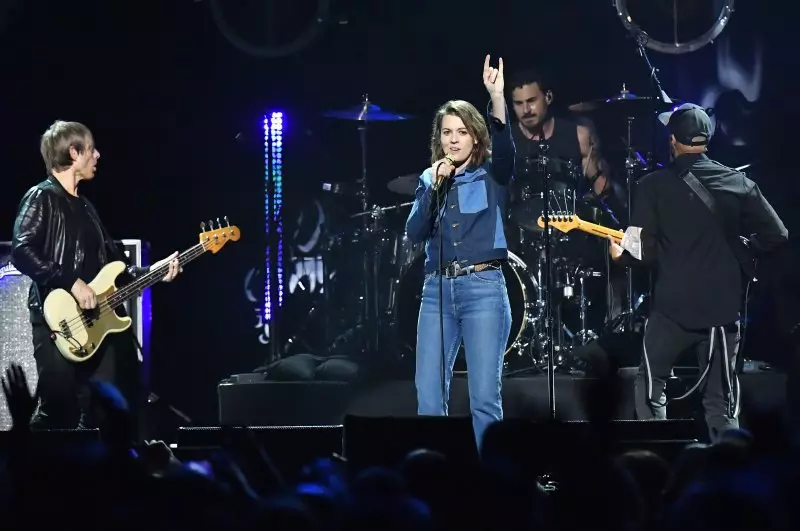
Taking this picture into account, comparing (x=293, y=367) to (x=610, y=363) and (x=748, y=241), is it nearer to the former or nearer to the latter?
(x=748, y=241)

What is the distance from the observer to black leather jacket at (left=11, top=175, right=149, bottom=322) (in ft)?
21.8

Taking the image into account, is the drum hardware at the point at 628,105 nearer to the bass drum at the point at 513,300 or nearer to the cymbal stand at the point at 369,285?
the bass drum at the point at 513,300

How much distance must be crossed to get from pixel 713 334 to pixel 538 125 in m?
3.82

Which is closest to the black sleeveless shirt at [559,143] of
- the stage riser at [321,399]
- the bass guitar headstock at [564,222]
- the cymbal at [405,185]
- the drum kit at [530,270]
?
the drum kit at [530,270]

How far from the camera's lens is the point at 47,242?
6.72m

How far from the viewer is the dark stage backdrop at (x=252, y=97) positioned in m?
9.30

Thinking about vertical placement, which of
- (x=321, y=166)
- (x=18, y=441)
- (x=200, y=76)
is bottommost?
(x=18, y=441)

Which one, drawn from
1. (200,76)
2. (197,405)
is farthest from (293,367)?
(200,76)

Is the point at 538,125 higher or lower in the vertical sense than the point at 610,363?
higher

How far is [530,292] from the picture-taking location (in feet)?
29.5

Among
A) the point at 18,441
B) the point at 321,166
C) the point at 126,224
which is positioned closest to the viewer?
the point at 18,441

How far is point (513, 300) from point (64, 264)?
3.67 metres

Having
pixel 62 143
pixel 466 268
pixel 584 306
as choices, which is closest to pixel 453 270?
pixel 466 268

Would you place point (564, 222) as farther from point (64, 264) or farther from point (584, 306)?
point (64, 264)
